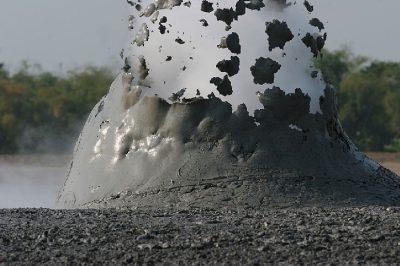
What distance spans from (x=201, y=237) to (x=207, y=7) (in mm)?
3245

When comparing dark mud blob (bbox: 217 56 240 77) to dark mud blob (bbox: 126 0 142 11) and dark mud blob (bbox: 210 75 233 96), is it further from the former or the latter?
dark mud blob (bbox: 126 0 142 11)

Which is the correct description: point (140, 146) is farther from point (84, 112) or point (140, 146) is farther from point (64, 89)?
point (64, 89)

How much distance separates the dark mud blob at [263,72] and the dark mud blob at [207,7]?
67 cm

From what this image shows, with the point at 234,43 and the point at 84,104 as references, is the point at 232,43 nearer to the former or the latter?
the point at 234,43

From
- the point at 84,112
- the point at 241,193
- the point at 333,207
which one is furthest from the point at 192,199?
the point at 84,112

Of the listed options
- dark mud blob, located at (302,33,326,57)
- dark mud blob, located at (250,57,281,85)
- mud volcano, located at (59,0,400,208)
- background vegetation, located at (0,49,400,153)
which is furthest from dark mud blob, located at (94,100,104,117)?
background vegetation, located at (0,49,400,153)

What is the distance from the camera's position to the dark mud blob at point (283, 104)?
30.8 feet

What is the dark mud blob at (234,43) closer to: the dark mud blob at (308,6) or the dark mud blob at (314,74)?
the dark mud blob at (314,74)

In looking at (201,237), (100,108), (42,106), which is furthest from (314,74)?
(42,106)

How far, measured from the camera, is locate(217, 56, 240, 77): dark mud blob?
9.47m

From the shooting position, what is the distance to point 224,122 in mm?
9266

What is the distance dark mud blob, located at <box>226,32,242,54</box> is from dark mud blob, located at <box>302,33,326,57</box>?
2.30 ft

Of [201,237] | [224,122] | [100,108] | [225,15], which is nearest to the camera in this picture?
[201,237]

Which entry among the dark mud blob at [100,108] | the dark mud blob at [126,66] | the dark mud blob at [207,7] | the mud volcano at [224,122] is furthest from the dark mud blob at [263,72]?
the dark mud blob at [100,108]
